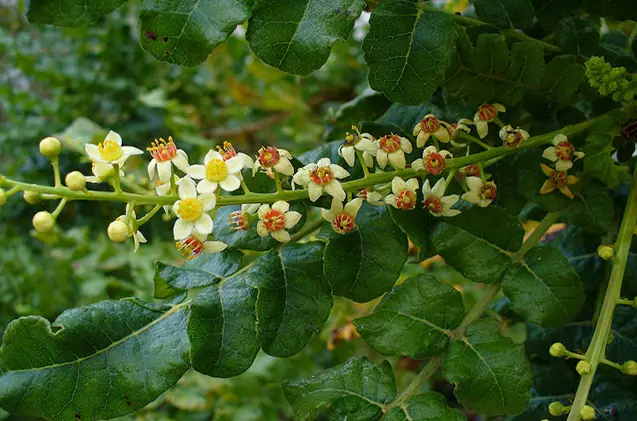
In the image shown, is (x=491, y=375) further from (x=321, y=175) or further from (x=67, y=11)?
(x=67, y=11)

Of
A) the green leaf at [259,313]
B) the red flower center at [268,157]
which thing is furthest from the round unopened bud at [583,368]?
the red flower center at [268,157]

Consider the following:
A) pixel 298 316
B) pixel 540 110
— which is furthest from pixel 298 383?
pixel 540 110

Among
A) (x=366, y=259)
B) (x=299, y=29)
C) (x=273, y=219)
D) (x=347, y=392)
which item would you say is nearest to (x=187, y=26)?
(x=299, y=29)

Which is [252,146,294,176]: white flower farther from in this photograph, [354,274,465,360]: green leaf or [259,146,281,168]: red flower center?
[354,274,465,360]: green leaf

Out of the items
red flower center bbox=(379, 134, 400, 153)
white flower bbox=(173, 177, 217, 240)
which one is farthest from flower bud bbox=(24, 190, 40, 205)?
red flower center bbox=(379, 134, 400, 153)

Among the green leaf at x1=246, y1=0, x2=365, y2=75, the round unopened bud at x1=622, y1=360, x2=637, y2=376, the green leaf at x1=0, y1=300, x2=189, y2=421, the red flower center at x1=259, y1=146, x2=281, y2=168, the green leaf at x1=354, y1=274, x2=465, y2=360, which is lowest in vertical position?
the green leaf at x1=0, y1=300, x2=189, y2=421
